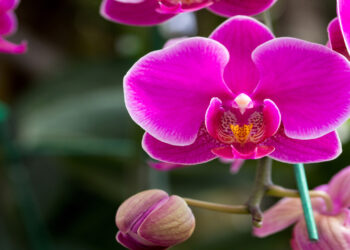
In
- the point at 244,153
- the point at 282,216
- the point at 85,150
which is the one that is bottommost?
the point at 85,150

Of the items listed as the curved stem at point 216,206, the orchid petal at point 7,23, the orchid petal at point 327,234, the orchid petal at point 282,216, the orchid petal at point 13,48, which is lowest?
the orchid petal at point 282,216

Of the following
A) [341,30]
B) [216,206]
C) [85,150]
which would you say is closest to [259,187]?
[216,206]

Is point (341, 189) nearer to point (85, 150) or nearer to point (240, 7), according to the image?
point (240, 7)

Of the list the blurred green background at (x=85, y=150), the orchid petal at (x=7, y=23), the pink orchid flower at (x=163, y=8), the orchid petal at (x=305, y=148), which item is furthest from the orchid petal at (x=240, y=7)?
the blurred green background at (x=85, y=150)

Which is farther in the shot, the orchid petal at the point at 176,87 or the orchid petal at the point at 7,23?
the orchid petal at the point at 7,23

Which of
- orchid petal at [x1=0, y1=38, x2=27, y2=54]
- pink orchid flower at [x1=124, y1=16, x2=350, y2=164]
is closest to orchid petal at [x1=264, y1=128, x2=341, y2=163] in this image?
pink orchid flower at [x1=124, y1=16, x2=350, y2=164]

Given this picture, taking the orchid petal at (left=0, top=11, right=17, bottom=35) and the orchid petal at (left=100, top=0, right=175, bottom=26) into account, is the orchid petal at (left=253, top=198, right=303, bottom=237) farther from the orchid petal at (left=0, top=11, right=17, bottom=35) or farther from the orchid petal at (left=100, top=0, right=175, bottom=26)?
the orchid petal at (left=0, top=11, right=17, bottom=35)

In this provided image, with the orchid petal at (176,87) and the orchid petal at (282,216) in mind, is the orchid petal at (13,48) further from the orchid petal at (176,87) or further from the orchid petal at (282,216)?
Result: the orchid petal at (282,216)

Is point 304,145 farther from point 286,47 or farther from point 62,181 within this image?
point 62,181
